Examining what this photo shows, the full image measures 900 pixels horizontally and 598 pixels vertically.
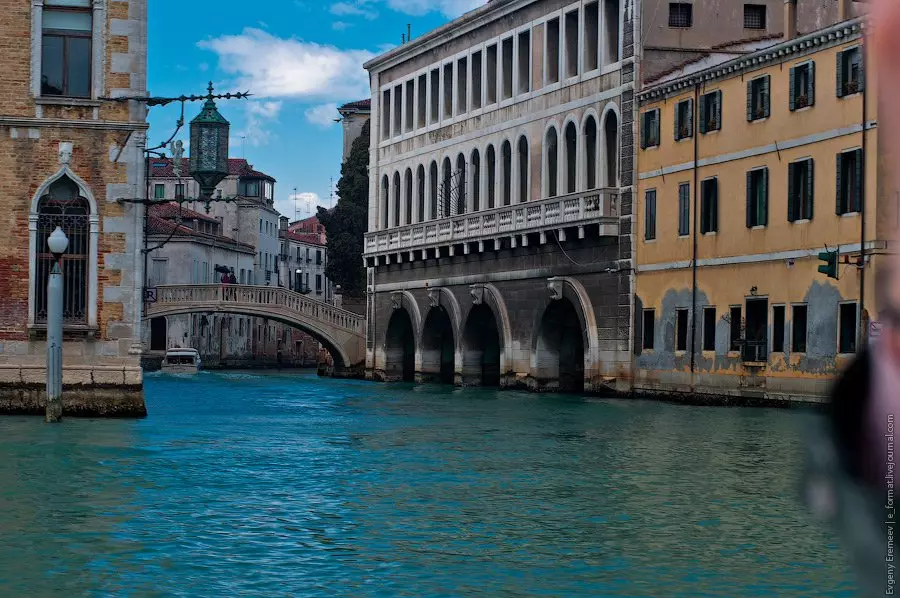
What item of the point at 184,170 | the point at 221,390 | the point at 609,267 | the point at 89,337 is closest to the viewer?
the point at 89,337

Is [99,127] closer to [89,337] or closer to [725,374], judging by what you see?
[89,337]

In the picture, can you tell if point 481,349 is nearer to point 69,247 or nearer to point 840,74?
point 840,74

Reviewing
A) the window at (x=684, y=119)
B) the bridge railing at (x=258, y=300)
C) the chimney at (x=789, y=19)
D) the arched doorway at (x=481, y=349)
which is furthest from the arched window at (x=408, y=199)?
the chimney at (x=789, y=19)

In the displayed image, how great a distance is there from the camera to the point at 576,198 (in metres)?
39.1

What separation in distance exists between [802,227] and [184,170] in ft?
186

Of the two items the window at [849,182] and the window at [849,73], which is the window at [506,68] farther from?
the window at [849,182]

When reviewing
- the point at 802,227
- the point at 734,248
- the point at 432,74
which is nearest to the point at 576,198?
the point at 734,248

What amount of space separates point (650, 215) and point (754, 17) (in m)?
5.49

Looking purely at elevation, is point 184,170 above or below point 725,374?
above

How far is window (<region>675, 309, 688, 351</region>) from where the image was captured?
3503 centimetres

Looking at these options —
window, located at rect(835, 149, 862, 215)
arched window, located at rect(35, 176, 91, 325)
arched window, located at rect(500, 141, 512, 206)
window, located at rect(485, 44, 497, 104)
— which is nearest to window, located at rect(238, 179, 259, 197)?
window, located at rect(485, 44, 497, 104)

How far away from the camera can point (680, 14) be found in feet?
123

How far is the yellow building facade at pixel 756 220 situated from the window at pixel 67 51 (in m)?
13.3

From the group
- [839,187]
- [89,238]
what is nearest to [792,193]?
[839,187]
